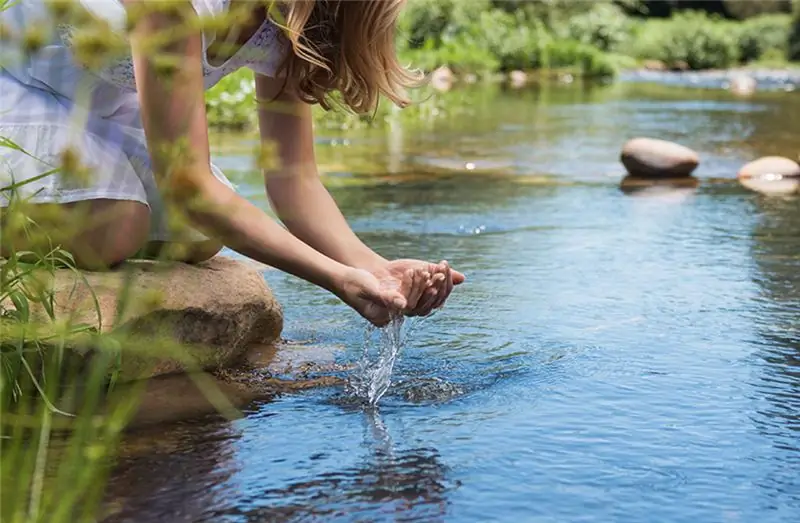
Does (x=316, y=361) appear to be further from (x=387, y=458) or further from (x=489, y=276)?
(x=489, y=276)

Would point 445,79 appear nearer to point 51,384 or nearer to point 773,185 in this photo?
point 773,185

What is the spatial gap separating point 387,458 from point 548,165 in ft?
18.1

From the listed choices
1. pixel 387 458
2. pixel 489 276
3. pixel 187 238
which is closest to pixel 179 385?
pixel 187 238

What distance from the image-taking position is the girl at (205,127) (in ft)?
8.27

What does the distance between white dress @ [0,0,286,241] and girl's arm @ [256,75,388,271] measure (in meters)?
0.16

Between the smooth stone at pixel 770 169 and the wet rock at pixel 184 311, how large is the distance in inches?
174

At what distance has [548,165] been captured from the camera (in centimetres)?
772

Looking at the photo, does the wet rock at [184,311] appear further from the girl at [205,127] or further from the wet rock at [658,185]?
the wet rock at [658,185]

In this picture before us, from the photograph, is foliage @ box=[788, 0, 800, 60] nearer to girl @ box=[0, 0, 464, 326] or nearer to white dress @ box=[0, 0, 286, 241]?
girl @ box=[0, 0, 464, 326]

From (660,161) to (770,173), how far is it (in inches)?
23.7

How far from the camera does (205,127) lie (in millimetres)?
2537

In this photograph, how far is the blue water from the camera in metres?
2.17

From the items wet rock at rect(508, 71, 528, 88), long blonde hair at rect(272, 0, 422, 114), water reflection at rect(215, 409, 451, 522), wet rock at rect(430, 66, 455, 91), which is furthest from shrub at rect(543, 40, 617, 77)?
water reflection at rect(215, 409, 451, 522)

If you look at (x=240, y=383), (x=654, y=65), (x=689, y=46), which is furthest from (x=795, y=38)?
(x=240, y=383)
